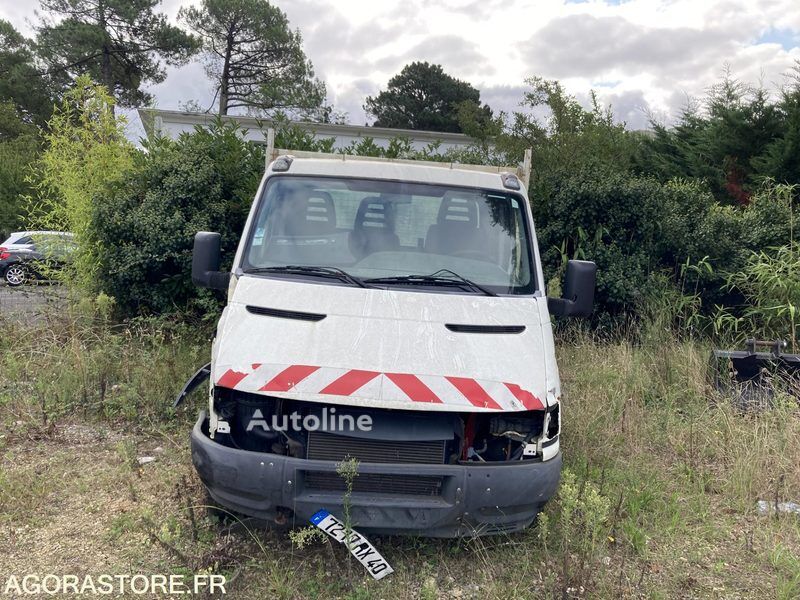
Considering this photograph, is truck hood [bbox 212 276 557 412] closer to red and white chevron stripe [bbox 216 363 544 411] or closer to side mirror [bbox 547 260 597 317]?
red and white chevron stripe [bbox 216 363 544 411]

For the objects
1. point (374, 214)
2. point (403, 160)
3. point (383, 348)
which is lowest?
point (383, 348)

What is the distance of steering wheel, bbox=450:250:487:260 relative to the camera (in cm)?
417

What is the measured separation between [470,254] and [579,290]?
78cm

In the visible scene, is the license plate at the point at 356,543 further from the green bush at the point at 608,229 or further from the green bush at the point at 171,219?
the green bush at the point at 608,229

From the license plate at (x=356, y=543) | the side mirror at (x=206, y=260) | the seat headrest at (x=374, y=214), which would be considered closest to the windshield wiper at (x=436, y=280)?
the seat headrest at (x=374, y=214)

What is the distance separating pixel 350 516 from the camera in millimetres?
3053

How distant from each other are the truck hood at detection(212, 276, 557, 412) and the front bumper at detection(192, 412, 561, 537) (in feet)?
1.02

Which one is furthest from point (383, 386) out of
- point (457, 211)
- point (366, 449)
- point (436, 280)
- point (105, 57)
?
point (105, 57)

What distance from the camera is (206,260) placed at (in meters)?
4.28

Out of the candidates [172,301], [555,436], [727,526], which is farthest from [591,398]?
[172,301]

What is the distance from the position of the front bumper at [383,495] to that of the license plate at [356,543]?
1.9 inches

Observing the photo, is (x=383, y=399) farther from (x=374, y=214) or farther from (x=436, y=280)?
(x=374, y=214)

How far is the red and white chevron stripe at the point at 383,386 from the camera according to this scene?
3.10 m

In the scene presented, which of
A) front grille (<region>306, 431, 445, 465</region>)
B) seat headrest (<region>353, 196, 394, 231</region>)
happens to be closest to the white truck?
front grille (<region>306, 431, 445, 465</region>)
